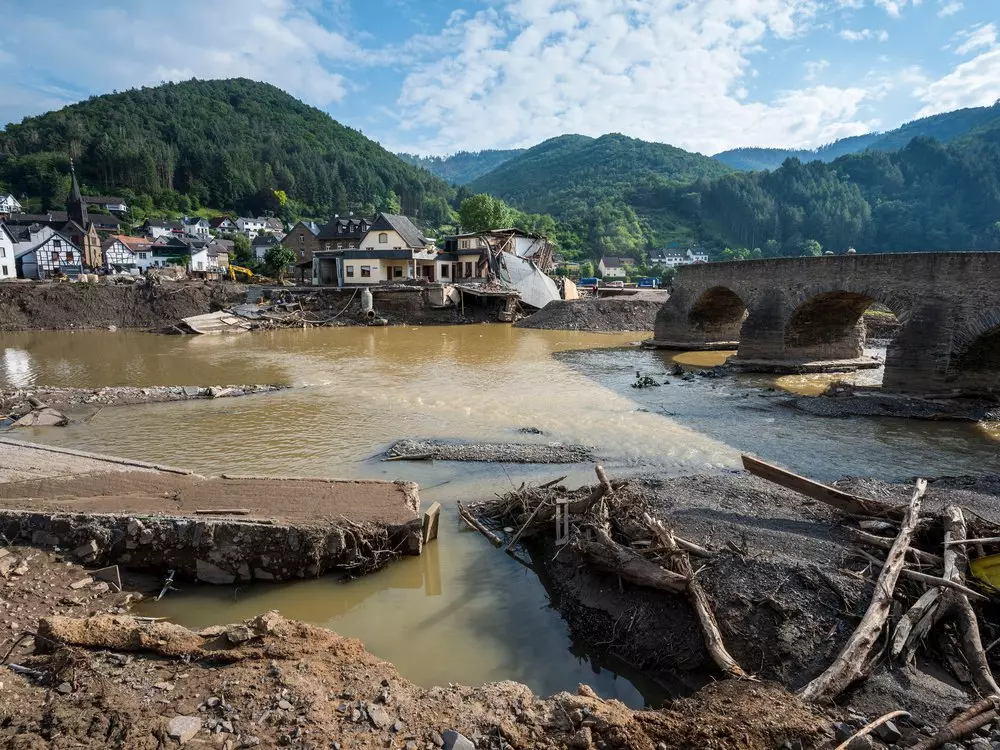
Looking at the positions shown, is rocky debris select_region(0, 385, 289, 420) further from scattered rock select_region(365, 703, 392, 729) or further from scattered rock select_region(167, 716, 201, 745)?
scattered rock select_region(365, 703, 392, 729)

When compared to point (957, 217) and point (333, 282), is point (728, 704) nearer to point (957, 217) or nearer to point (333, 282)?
point (333, 282)

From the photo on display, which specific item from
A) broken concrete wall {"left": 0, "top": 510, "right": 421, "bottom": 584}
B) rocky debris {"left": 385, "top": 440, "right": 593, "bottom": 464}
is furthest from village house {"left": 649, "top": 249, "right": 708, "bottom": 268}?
broken concrete wall {"left": 0, "top": 510, "right": 421, "bottom": 584}

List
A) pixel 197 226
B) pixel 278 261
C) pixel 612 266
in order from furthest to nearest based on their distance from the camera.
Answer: pixel 612 266, pixel 197 226, pixel 278 261

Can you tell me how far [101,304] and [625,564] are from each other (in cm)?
4646

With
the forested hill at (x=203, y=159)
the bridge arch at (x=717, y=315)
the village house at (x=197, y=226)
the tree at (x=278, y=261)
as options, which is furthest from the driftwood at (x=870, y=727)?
the forested hill at (x=203, y=159)

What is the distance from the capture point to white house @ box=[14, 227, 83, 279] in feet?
190

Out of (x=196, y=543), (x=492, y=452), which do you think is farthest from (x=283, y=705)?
(x=492, y=452)

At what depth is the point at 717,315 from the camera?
31.1m

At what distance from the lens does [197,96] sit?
169000 millimetres

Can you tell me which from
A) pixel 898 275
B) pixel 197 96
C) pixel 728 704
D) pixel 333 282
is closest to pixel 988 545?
pixel 728 704

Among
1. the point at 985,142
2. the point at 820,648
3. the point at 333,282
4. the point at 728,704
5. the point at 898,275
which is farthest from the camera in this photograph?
the point at 985,142

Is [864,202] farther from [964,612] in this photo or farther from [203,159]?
[203,159]

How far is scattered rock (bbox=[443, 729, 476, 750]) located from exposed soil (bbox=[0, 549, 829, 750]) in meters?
0.02

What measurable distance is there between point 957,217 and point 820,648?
16113 centimetres
